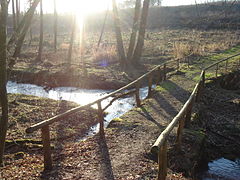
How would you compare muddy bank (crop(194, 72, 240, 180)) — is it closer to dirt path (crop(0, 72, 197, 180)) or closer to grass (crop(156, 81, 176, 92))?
dirt path (crop(0, 72, 197, 180))

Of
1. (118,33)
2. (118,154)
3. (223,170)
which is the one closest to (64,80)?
(118,33)

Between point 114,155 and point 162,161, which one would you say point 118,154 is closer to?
point 114,155

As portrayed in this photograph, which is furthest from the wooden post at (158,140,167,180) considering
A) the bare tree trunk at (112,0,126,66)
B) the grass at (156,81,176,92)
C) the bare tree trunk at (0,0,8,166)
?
the bare tree trunk at (112,0,126,66)

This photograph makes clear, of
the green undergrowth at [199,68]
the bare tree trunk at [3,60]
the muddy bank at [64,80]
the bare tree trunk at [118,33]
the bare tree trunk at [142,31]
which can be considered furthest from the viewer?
the bare tree trunk at [118,33]

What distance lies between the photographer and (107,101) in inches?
531

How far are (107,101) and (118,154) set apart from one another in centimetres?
755

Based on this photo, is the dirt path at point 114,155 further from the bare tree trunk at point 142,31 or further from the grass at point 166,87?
the bare tree trunk at point 142,31

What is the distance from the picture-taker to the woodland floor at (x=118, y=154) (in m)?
5.23

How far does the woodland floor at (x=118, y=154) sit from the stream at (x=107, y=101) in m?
0.82

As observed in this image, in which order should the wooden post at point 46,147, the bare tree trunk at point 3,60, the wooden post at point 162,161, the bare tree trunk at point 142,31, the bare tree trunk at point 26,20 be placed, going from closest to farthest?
the wooden post at point 162,161, the wooden post at point 46,147, the bare tree trunk at point 3,60, the bare tree trunk at point 26,20, the bare tree trunk at point 142,31

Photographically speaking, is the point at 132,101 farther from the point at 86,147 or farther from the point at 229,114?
the point at 86,147

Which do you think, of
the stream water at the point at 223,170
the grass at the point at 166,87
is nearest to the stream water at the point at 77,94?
the grass at the point at 166,87

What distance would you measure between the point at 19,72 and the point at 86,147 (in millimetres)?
13715

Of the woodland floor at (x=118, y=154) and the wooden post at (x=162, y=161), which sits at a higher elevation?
the wooden post at (x=162, y=161)
